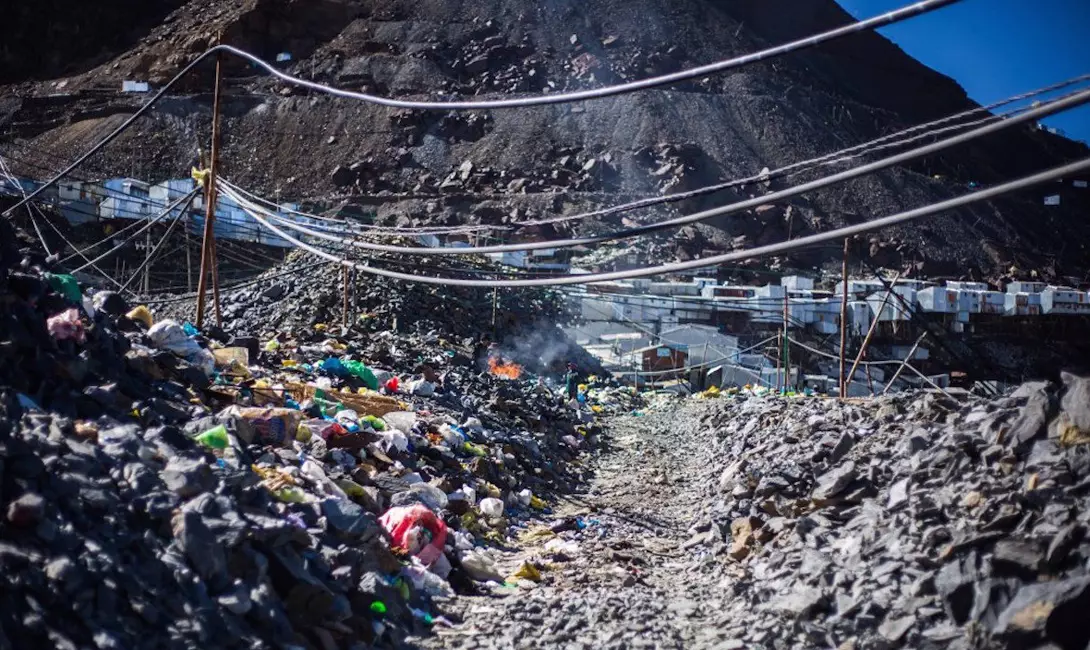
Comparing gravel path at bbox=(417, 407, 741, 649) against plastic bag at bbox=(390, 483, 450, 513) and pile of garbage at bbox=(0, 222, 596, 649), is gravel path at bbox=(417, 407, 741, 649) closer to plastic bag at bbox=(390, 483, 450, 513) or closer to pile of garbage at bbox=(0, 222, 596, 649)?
pile of garbage at bbox=(0, 222, 596, 649)

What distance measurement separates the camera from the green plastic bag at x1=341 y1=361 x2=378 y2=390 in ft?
30.2

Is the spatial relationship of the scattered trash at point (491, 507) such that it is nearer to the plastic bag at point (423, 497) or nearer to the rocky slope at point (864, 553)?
the rocky slope at point (864, 553)

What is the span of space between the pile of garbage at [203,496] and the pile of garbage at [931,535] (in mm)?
1923

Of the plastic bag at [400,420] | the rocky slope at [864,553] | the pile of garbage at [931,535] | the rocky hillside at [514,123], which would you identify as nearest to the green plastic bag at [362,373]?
the plastic bag at [400,420]

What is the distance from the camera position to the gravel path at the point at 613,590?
15.1ft

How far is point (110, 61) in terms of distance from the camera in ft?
206

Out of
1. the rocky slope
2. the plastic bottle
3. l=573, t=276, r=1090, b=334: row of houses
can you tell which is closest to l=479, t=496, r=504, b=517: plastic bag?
the rocky slope

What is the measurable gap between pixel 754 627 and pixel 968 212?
183ft

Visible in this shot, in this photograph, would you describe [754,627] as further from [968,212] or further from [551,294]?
[968,212]

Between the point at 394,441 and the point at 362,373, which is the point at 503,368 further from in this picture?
the point at 394,441

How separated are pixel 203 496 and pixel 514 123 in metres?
48.1

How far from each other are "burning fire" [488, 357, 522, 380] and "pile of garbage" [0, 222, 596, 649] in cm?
771

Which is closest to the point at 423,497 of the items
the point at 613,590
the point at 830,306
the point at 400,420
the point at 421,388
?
the point at 613,590

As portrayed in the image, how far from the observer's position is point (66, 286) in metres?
5.50
